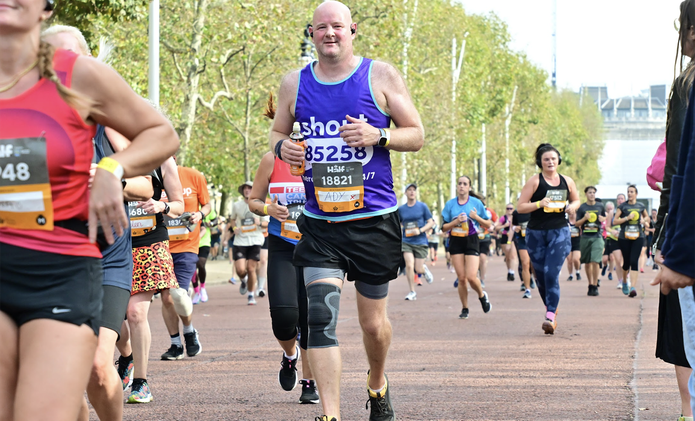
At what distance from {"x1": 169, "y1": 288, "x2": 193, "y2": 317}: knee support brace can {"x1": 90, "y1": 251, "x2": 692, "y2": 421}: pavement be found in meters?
0.47

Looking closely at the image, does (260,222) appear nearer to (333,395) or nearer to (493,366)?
(493,366)

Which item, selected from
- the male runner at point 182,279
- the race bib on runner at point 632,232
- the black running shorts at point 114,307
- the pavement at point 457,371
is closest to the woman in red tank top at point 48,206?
the black running shorts at point 114,307

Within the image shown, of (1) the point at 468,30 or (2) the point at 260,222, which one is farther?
(1) the point at 468,30

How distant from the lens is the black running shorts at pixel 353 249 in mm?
5523

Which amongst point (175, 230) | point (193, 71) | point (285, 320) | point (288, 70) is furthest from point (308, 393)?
point (193, 71)

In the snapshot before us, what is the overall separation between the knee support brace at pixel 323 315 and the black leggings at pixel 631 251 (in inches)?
614

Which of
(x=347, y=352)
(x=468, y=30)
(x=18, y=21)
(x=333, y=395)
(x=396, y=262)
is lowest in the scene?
(x=347, y=352)

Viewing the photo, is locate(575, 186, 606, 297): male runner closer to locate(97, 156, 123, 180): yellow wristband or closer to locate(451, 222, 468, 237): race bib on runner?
locate(451, 222, 468, 237): race bib on runner

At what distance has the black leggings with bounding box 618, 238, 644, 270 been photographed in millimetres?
20078

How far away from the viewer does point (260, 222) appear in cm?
1798

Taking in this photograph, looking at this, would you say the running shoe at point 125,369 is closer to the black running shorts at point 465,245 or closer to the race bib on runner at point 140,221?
the race bib on runner at point 140,221

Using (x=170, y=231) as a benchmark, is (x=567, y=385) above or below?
below

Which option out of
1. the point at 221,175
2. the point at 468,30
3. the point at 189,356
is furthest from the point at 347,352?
the point at 468,30

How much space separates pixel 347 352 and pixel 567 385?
9.26 feet
